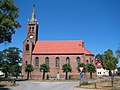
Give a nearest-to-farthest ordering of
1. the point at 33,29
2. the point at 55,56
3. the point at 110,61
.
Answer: the point at 110,61 < the point at 55,56 < the point at 33,29

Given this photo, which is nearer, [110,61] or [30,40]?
[110,61]

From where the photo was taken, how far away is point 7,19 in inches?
1016

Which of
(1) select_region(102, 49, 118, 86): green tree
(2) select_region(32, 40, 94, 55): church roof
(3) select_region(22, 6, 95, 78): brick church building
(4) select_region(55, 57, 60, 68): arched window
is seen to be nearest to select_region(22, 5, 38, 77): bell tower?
(3) select_region(22, 6, 95, 78): brick church building

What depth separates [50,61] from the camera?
75188mm

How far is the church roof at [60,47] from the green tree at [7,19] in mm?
48499

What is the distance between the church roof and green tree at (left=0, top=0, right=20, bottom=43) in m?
48.5

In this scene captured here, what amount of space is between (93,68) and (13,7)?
45.6m

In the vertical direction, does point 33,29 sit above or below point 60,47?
above

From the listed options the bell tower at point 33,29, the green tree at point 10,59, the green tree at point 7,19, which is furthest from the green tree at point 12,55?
the green tree at point 7,19

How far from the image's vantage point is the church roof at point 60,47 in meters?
75.4

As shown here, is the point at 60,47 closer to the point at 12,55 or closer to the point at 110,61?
the point at 12,55

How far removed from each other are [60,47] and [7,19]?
2066 inches

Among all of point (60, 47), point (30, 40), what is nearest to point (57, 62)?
point (60, 47)

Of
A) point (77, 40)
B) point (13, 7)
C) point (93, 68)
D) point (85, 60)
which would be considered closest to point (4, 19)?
point (13, 7)
